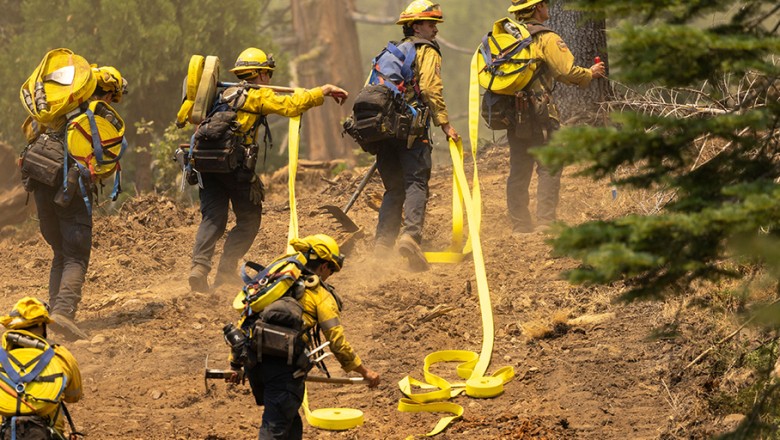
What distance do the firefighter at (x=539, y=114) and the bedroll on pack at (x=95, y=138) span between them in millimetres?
3546

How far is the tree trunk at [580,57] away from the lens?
1307 cm

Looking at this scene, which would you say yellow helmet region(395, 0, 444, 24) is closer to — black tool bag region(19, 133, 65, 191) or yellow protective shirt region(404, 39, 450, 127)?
yellow protective shirt region(404, 39, 450, 127)

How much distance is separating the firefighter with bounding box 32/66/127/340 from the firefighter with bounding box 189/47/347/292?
0.96 m

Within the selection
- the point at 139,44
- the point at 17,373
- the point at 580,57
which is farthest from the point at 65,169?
the point at 139,44

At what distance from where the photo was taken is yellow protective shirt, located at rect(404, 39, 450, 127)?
10.3m

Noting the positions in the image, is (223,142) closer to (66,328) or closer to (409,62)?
(409,62)

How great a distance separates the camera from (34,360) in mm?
6172

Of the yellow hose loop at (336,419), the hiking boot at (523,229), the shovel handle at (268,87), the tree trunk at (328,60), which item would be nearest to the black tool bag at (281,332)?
the yellow hose loop at (336,419)

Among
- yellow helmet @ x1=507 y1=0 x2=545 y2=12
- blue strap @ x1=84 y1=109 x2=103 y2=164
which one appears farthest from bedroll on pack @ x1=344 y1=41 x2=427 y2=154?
blue strap @ x1=84 y1=109 x2=103 y2=164

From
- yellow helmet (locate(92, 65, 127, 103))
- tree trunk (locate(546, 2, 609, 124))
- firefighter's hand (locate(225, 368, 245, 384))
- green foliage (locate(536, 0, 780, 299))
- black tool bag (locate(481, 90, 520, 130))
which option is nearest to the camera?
green foliage (locate(536, 0, 780, 299))

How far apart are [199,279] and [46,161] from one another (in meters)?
1.75

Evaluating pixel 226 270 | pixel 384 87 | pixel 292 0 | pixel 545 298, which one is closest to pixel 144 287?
pixel 226 270

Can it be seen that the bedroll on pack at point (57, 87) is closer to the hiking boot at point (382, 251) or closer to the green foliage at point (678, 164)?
the hiking boot at point (382, 251)

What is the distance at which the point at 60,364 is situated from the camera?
6277mm
